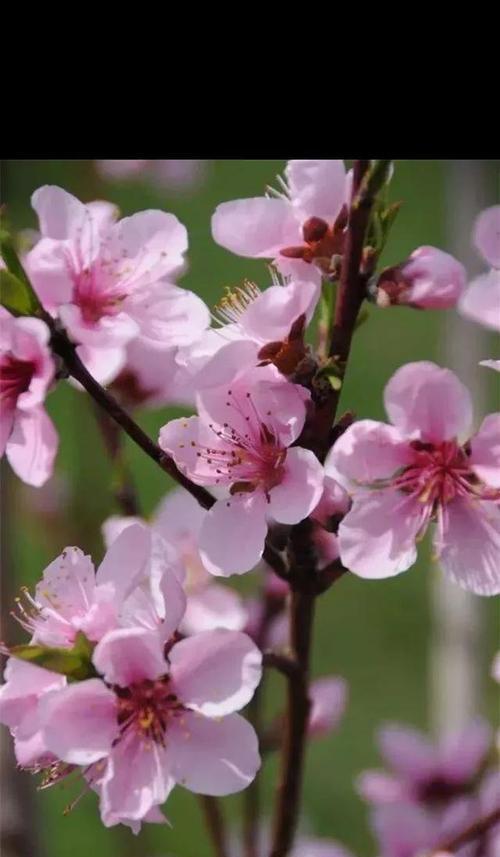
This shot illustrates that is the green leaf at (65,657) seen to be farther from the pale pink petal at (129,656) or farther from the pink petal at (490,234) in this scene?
the pink petal at (490,234)

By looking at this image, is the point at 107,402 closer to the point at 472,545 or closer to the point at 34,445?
the point at 34,445

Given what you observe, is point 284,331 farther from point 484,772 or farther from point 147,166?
point 147,166

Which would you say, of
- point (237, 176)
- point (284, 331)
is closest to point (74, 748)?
point (284, 331)

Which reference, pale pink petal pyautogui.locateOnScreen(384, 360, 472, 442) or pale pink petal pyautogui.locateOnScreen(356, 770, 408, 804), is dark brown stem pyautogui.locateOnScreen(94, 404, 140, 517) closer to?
pale pink petal pyautogui.locateOnScreen(384, 360, 472, 442)

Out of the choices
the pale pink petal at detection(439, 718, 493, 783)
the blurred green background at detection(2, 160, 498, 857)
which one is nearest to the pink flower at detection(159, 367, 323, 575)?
the blurred green background at detection(2, 160, 498, 857)

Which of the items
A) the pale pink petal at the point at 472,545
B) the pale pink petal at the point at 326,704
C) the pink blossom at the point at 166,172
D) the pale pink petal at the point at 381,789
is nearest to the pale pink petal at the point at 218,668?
the pale pink petal at the point at 472,545

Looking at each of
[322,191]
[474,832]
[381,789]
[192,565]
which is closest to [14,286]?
[322,191]
